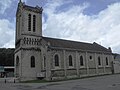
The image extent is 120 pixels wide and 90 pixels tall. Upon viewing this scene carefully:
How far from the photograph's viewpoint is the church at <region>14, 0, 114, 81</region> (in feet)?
138

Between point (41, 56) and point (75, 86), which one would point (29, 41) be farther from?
point (75, 86)

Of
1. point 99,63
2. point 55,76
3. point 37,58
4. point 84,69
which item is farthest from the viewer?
point 99,63

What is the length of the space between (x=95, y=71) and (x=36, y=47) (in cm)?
1858

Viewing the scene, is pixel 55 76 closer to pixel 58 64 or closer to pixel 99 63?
pixel 58 64

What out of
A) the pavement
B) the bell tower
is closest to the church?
the bell tower

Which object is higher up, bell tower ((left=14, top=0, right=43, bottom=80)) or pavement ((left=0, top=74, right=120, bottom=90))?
bell tower ((left=14, top=0, right=43, bottom=80))

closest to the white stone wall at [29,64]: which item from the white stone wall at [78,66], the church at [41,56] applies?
the church at [41,56]

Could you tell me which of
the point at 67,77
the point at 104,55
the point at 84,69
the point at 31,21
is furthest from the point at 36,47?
the point at 104,55

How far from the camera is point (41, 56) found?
44938mm

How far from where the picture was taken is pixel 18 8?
50.5 m

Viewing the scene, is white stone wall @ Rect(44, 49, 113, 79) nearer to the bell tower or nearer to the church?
the church

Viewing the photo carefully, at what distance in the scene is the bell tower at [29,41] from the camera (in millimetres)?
42469

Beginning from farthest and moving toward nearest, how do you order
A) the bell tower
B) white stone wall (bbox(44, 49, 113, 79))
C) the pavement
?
white stone wall (bbox(44, 49, 113, 79)) < the bell tower < the pavement

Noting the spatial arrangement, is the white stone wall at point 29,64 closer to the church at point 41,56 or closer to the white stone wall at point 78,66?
the church at point 41,56
